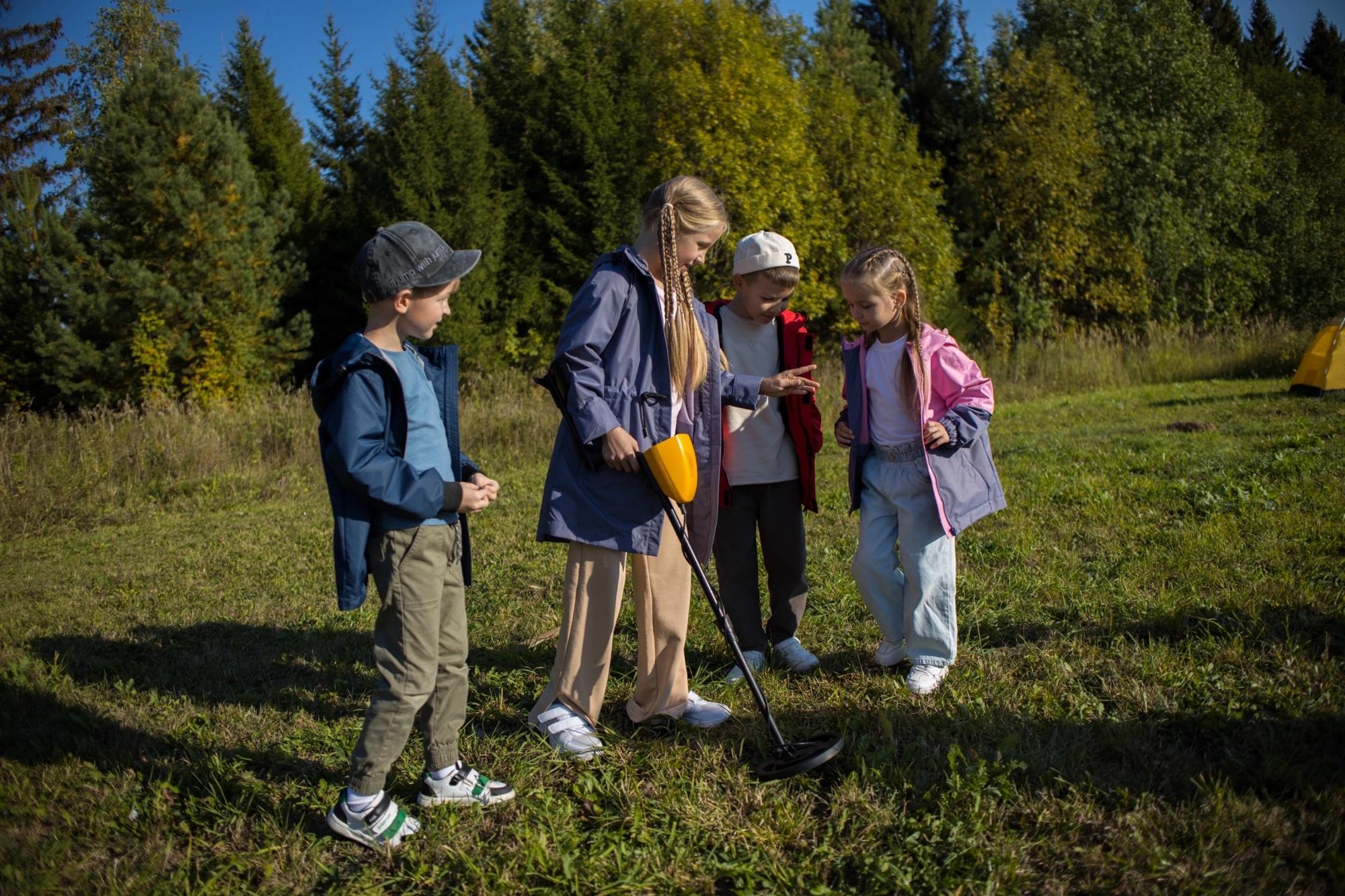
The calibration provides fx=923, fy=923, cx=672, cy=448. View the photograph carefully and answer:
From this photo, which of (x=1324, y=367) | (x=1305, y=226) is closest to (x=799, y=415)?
(x=1324, y=367)

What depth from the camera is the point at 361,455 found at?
246 centimetres

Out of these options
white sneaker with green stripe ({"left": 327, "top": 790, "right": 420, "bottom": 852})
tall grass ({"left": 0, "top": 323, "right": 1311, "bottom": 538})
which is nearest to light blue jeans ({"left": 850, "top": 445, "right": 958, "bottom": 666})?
white sneaker with green stripe ({"left": 327, "top": 790, "right": 420, "bottom": 852})

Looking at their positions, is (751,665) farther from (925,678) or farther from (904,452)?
(904,452)

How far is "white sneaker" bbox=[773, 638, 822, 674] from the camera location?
3.73 m

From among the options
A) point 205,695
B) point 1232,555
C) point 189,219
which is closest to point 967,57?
point 189,219

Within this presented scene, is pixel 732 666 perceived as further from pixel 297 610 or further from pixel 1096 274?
pixel 1096 274

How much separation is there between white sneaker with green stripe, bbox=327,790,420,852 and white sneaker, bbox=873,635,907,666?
6.35ft

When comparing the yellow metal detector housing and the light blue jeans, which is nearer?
the yellow metal detector housing

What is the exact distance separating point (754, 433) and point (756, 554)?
0.52m

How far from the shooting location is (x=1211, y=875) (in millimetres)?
2227

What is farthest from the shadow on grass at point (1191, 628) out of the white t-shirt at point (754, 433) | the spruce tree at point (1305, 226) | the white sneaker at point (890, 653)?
the spruce tree at point (1305, 226)

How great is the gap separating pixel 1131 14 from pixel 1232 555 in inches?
1235

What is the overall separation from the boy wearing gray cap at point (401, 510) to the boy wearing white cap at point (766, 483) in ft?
4.27

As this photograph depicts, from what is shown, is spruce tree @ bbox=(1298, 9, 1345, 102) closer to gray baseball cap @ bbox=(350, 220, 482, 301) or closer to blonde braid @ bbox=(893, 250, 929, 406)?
blonde braid @ bbox=(893, 250, 929, 406)
